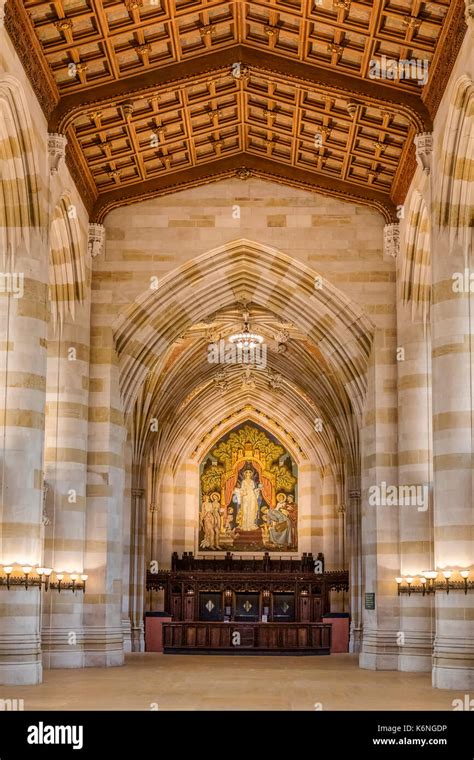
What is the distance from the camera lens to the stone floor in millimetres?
15922

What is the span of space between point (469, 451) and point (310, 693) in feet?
16.2

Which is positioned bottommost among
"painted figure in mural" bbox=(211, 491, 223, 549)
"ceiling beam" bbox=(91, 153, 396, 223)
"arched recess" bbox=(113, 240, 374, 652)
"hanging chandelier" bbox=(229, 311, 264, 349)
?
"painted figure in mural" bbox=(211, 491, 223, 549)

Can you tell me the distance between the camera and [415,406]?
86.1 ft

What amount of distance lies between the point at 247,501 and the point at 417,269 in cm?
2490

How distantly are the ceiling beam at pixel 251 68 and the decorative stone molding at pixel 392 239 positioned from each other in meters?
5.06

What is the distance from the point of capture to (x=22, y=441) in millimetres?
20188

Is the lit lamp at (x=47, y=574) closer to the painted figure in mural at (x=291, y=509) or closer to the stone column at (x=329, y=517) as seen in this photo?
the stone column at (x=329, y=517)

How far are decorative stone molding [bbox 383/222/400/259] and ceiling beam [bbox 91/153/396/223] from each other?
47 centimetres

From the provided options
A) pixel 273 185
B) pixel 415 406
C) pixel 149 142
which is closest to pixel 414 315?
pixel 415 406

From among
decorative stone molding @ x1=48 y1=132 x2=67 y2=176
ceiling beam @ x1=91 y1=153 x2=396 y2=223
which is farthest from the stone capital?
ceiling beam @ x1=91 y1=153 x2=396 y2=223

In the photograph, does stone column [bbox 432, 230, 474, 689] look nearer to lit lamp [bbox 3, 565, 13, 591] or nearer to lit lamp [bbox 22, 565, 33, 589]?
lit lamp [bbox 22, 565, 33, 589]

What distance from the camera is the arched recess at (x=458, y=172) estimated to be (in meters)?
19.8

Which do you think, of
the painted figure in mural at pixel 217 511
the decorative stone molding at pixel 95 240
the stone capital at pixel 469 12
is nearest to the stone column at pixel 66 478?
the decorative stone molding at pixel 95 240
